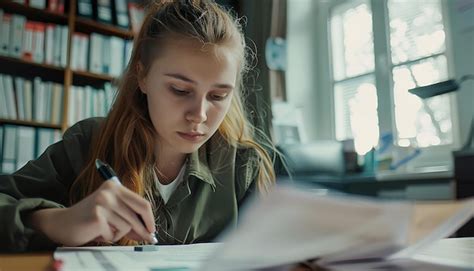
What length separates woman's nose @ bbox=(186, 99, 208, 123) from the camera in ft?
2.57

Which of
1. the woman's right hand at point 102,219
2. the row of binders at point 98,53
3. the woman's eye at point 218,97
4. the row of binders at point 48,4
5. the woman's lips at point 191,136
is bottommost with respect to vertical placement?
the woman's right hand at point 102,219

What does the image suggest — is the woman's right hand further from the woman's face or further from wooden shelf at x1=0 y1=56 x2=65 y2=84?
wooden shelf at x1=0 y1=56 x2=65 y2=84

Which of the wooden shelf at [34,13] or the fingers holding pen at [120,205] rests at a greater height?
the wooden shelf at [34,13]

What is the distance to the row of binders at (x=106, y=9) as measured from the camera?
87.6 inches

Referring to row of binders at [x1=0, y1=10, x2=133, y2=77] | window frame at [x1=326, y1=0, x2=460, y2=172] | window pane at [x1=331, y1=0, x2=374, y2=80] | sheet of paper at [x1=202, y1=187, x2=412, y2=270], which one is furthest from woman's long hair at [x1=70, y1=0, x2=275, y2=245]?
window pane at [x1=331, y1=0, x2=374, y2=80]

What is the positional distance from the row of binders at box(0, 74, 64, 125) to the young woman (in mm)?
1322

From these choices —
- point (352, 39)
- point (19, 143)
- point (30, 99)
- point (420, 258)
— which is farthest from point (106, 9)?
point (420, 258)

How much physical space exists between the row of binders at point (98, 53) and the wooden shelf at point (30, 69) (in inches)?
4.3

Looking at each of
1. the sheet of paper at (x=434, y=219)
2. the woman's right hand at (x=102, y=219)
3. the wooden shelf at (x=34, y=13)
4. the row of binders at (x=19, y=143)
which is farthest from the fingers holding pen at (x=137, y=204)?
the wooden shelf at (x=34, y=13)

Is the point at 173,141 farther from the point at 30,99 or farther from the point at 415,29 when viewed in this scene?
the point at 415,29

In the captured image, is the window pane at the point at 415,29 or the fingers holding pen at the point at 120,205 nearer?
the fingers holding pen at the point at 120,205

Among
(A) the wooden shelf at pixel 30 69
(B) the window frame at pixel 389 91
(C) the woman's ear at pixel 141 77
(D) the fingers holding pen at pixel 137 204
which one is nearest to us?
(D) the fingers holding pen at pixel 137 204

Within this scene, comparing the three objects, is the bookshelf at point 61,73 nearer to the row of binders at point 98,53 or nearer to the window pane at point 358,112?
the row of binders at point 98,53

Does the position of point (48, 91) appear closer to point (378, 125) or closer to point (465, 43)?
point (378, 125)
